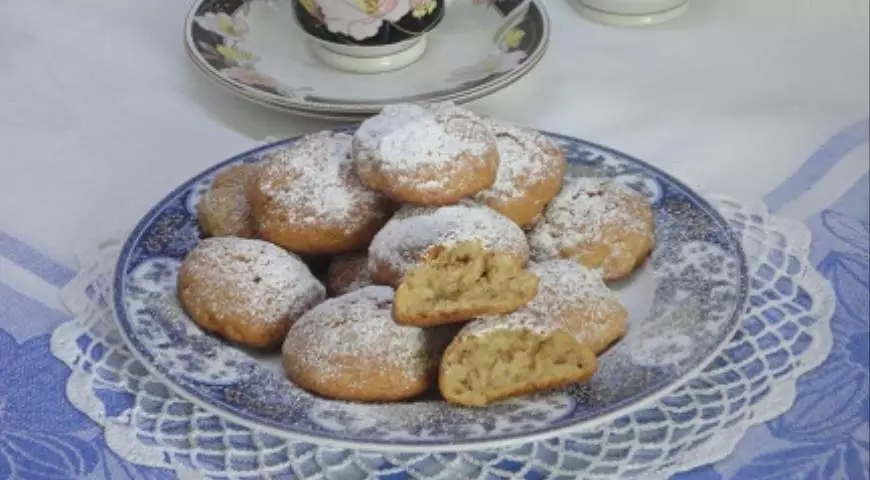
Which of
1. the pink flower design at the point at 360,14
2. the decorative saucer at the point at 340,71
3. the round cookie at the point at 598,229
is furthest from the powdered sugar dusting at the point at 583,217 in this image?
the pink flower design at the point at 360,14

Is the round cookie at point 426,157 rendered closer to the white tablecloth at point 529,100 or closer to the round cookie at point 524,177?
the round cookie at point 524,177

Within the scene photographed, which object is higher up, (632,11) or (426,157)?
(426,157)

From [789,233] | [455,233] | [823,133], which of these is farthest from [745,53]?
[455,233]

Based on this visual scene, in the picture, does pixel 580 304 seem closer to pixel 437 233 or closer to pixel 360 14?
pixel 437 233

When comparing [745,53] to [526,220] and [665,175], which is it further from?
[526,220]

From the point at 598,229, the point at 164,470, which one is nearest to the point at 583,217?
the point at 598,229

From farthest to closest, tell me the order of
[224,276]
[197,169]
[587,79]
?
[587,79] < [197,169] < [224,276]
